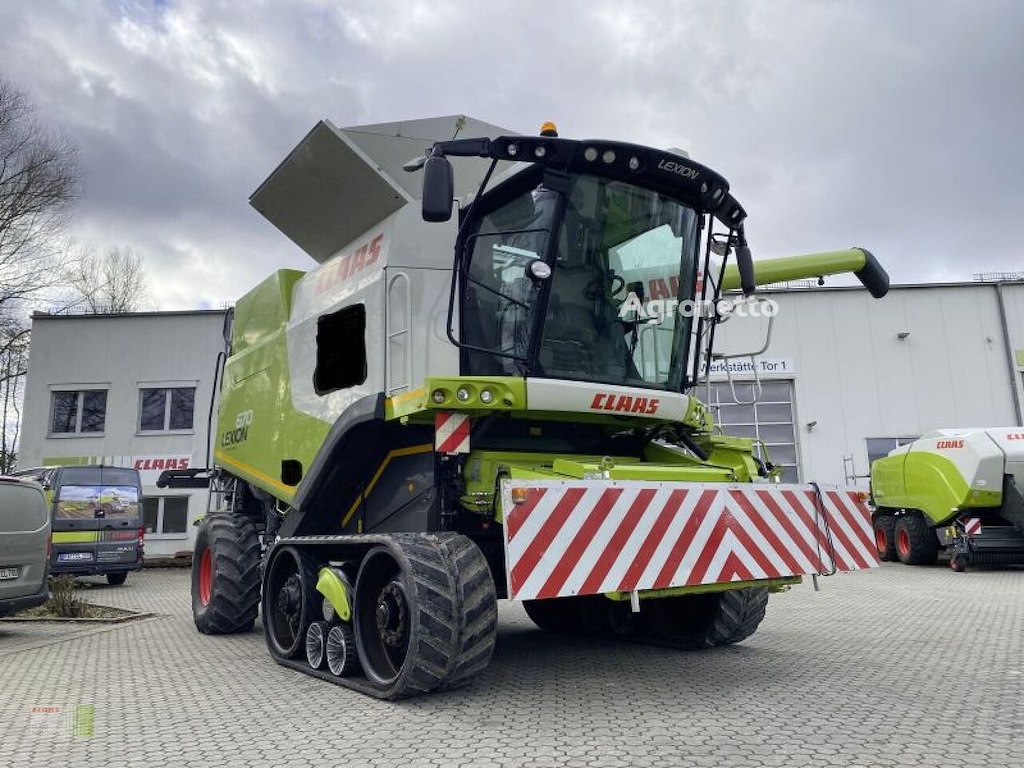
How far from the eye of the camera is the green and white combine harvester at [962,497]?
13.7 meters

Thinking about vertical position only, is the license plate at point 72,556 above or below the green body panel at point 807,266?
below

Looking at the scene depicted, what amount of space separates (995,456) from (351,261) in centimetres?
1216

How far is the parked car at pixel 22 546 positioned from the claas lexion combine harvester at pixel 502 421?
3.14m

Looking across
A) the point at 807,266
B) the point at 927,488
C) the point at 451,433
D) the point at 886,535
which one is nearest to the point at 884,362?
the point at 886,535

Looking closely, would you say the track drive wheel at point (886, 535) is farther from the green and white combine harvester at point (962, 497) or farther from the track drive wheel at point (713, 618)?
the track drive wheel at point (713, 618)

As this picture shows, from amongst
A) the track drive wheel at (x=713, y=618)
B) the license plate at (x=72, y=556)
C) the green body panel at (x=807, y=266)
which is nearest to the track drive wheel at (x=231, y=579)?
the track drive wheel at (x=713, y=618)

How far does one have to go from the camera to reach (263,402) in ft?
25.3

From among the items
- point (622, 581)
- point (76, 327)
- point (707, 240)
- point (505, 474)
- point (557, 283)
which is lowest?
point (622, 581)

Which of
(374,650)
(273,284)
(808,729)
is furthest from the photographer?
(273,284)

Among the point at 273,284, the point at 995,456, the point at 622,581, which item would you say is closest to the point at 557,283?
the point at 622,581

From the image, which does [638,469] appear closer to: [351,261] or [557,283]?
[557,283]

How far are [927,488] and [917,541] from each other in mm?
1258

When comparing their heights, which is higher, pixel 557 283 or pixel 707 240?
pixel 707 240

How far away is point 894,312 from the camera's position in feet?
74.3
